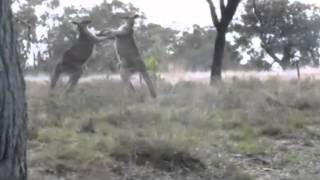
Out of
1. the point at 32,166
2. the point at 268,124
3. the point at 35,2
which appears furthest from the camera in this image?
the point at 35,2

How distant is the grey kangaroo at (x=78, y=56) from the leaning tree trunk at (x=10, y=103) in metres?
10.6

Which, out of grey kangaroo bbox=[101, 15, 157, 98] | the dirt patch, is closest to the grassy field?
the dirt patch

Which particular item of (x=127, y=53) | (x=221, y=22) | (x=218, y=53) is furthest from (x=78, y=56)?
(x=218, y=53)

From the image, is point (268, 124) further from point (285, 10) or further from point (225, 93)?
point (285, 10)

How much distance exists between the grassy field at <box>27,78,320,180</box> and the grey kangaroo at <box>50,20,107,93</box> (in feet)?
3.92

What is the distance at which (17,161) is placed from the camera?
567 cm

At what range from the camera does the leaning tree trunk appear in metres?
5.55

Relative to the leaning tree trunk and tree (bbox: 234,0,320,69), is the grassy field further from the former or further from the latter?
tree (bbox: 234,0,320,69)

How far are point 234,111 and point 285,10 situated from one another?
37.1m

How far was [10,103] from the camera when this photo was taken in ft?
18.3

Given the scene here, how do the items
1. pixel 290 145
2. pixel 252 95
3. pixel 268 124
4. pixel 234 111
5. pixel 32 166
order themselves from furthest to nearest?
pixel 252 95 → pixel 234 111 → pixel 268 124 → pixel 290 145 → pixel 32 166

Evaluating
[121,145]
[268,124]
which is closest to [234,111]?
[268,124]

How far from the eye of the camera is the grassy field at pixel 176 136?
8195 mm

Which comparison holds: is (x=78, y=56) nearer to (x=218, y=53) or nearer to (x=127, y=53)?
(x=127, y=53)
